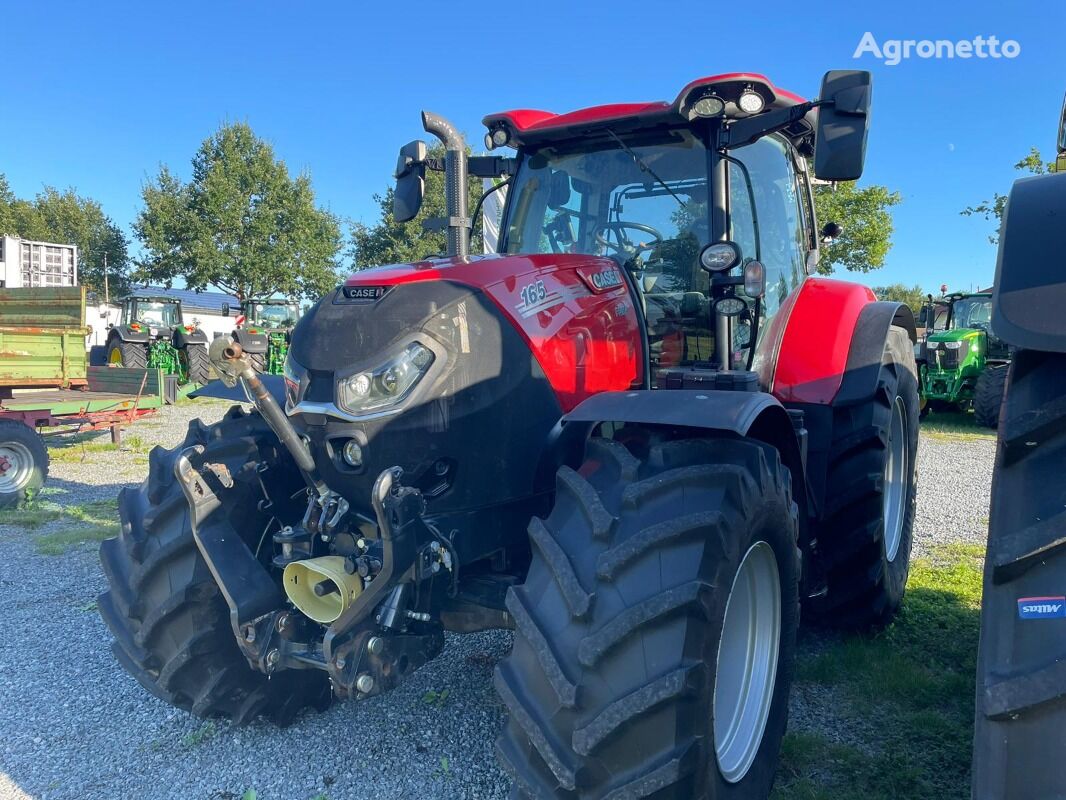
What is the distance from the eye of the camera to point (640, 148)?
3189 millimetres

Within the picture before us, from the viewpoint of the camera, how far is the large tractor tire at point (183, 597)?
2482mm

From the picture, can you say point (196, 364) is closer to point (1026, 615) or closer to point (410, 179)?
point (410, 179)

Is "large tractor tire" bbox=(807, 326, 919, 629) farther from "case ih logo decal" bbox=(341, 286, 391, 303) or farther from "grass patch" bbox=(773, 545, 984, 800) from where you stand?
"case ih logo decal" bbox=(341, 286, 391, 303)

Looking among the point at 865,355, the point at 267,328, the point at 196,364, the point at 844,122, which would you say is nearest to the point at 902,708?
Answer: the point at 865,355

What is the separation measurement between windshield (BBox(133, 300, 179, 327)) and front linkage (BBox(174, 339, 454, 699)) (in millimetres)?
18666

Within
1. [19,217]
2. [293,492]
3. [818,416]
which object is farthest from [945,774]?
[19,217]

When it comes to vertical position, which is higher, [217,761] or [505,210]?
[505,210]

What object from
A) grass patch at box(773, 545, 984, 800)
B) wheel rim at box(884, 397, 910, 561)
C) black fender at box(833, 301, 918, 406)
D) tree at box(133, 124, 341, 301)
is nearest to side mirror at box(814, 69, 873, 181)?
black fender at box(833, 301, 918, 406)

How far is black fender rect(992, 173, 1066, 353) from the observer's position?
1.62 meters

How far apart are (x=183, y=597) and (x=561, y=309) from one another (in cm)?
155

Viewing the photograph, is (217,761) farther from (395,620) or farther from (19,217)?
(19,217)

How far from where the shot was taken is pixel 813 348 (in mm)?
3371

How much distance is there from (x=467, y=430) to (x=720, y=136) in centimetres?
165

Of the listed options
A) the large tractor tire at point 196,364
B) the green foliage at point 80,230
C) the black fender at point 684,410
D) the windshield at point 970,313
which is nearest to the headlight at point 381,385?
the black fender at point 684,410
